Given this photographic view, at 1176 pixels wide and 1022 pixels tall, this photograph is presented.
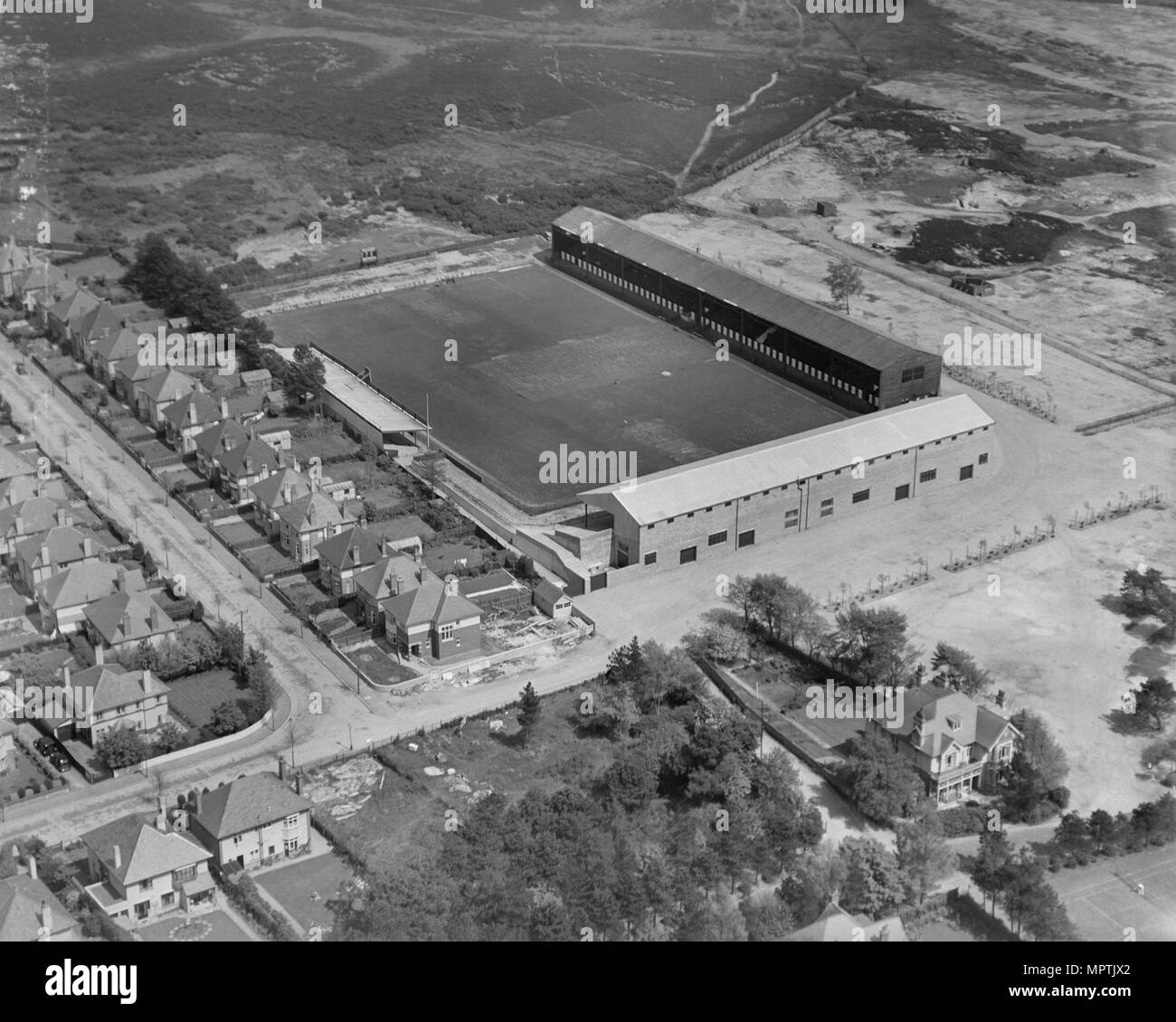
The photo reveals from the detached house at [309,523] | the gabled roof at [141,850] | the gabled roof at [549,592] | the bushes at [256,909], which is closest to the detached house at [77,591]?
the detached house at [309,523]

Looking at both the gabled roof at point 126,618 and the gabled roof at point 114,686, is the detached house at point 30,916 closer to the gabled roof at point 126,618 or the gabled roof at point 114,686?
the gabled roof at point 114,686

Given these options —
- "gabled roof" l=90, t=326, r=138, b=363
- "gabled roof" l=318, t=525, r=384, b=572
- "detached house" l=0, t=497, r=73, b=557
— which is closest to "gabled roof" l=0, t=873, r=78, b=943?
"gabled roof" l=318, t=525, r=384, b=572

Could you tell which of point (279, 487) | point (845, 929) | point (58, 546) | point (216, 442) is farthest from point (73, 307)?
point (845, 929)

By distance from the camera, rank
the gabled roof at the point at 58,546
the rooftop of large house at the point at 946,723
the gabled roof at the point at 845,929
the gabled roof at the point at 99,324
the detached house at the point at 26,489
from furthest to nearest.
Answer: the gabled roof at the point at 99,324 → the detached house at the point at 26,489 → the gabled roof at the point at 58,546 → the rooftop of large house at the point at 946,723 → the gabled roof at the point at 845,929

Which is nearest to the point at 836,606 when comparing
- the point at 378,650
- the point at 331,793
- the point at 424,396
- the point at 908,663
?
the point at 908,663

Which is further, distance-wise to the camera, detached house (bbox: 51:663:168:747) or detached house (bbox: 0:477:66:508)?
detached house (bbox: 0:477:66:508)

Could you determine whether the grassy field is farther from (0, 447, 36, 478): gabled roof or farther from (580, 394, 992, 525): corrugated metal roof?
(580, 394, 992, 525): corrugated metal roof

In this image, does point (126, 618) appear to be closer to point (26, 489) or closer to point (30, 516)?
point (30, 516)
